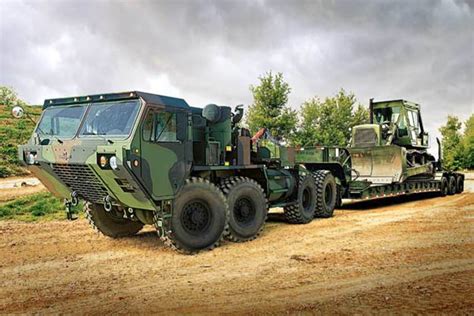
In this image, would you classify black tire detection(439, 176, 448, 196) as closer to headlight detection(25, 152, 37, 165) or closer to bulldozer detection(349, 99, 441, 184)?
bulldozer detection(349, 99, 441, 184)

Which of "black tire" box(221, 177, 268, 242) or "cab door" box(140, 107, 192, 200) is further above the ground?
"cab door" box(140, 107, 192, 200)

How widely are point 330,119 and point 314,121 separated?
1.38 metres

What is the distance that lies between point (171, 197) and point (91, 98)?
2123 millimetres

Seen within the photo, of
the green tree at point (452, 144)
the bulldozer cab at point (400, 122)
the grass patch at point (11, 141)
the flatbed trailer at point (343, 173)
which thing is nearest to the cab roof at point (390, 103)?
the bulldozer cab at point (400, 122)

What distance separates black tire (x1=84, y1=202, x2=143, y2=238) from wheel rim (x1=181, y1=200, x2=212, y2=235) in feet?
5.94

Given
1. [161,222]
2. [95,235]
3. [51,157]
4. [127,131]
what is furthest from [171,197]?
[95,235]

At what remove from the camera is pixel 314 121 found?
121 feet

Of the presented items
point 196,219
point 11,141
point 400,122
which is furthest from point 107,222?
point 11,141

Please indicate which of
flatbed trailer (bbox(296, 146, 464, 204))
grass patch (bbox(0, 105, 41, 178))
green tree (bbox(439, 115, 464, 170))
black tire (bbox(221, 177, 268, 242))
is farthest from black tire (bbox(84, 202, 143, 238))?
green tree (bbox(439, 115, 464, 170))

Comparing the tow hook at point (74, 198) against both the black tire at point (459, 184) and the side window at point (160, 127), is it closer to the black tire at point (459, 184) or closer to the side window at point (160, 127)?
the side window at point (160, 127)

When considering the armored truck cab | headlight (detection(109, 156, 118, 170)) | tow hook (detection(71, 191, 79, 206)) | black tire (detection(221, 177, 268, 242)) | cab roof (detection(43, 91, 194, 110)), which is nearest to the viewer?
headlight (detection(109, 156, 118, 170))

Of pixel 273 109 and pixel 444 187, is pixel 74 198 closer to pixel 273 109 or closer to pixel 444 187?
pixel 444 187

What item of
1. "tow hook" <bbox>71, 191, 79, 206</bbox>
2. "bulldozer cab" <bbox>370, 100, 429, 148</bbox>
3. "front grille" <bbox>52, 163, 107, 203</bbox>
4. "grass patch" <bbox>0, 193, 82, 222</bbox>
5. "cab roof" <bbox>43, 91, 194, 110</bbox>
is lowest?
"grass patch" <bbox>0, 193, 82, 222</bbox>

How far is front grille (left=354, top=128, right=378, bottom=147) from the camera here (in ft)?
51.1
